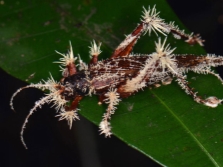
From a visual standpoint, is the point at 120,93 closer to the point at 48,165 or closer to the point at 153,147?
the point at 153,147

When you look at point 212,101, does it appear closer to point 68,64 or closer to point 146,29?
point 146,29

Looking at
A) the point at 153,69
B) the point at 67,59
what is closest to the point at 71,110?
the point at 67,59

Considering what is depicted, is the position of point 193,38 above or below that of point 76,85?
above

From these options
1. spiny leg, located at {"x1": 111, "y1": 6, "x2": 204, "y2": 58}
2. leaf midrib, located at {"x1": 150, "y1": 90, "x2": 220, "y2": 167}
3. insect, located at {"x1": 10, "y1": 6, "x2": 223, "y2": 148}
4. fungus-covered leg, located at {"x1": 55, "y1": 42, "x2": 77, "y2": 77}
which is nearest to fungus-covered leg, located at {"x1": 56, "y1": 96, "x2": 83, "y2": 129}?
insect, located at {"x1": 10, "y1": 6, "x2": 223, "y2": 148}

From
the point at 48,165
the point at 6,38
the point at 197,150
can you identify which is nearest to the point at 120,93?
the point at 197,150

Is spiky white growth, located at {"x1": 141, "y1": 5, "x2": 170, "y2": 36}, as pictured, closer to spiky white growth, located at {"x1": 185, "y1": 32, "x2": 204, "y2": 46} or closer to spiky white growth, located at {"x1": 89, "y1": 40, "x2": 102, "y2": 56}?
spiky white growth, located at {"x1": 185, "y1": 32, "x2": 204, "y2": 46}

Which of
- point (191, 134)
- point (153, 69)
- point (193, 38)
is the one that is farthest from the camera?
point (193, 38)
